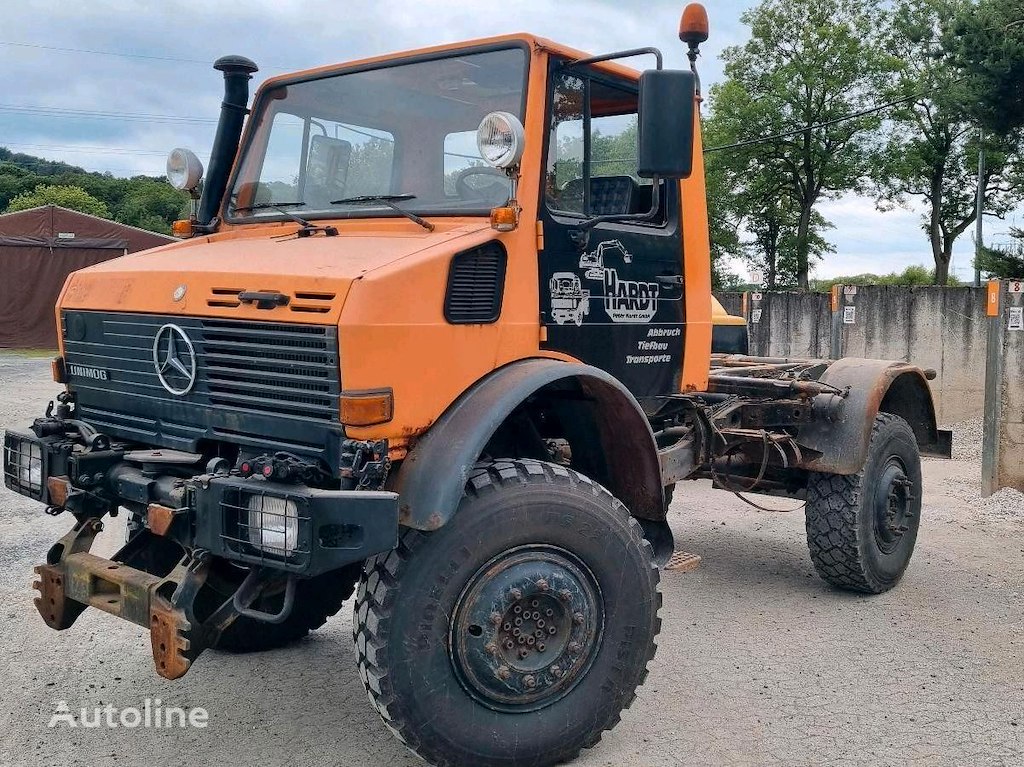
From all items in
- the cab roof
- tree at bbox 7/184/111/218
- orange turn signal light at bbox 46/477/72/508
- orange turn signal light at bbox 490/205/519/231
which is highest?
tree at bbox 7/184/111/218

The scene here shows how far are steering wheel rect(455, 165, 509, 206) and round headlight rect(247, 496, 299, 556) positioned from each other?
5.12ft

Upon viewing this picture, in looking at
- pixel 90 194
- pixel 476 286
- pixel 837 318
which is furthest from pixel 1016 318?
pixel 90 194

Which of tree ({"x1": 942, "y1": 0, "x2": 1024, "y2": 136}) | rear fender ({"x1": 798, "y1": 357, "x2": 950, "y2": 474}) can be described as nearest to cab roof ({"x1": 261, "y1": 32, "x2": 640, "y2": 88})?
rear fender ({"x1": 798, "y1": 357, "x2": 950, "y2": 474})

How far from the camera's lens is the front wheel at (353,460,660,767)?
11.7ft

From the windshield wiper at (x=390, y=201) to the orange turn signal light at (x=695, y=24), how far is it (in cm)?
166

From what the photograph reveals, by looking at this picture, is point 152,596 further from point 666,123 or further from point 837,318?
point 837,318

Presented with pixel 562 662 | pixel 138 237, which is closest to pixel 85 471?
pixel 562 662

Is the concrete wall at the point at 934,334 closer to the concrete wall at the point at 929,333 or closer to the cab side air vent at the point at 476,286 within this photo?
the concrete wall at the point at 929,333

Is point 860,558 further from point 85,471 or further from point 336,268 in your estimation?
point 85,471

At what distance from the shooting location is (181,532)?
3658 mm

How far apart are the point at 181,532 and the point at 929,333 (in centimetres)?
1351

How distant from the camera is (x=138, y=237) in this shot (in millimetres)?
28469

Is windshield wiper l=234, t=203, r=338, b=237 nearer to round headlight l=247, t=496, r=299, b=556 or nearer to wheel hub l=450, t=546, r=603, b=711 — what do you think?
round headlight l=247, t=496, r=299, b=556

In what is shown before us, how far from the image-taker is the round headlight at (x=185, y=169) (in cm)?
505
